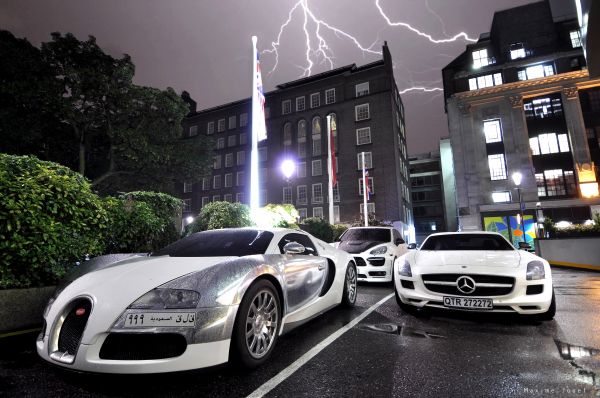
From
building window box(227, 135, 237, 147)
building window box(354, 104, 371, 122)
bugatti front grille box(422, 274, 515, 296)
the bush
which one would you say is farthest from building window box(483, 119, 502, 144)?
the bush

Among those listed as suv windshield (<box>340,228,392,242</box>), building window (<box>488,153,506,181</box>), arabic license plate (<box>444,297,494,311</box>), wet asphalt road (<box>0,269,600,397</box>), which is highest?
building window (<box>488,153,506,181</box>)

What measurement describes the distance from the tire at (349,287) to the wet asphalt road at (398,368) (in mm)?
879

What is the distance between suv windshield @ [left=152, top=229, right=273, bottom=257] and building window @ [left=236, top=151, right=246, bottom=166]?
42951mm

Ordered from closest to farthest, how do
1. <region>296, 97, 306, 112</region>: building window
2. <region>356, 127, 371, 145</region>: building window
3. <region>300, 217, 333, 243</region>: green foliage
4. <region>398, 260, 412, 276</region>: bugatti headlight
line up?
<region>398, 260, 412, 276</region>: bugatti headlight < <region>300, 217, 333, 243</region>: green foliage < <region>356, 127, 371, 145</region>: building window < <region>296, 97, 306, 112</region>: building window

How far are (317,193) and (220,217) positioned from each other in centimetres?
2880

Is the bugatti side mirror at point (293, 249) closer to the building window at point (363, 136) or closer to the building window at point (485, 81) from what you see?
the building window at point (363, 136)

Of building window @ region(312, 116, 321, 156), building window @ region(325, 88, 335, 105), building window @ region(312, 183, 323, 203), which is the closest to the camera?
building window @ region(312, 183, 323, 203)

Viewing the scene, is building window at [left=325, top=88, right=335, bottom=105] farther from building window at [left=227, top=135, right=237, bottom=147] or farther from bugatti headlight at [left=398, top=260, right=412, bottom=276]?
bugatti headlight at [left=398, top=260, right=412, bottom=276]

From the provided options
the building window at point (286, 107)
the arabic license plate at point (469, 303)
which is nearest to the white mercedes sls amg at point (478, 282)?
the arabic license plate at point (469, 303)

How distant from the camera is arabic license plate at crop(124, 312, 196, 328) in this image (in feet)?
7.45

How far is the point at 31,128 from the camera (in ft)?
61.7

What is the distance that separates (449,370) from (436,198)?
59220 mm

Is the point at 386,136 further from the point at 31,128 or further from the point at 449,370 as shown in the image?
the point at 449,370

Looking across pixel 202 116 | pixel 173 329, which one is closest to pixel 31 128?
pixel 173 329
